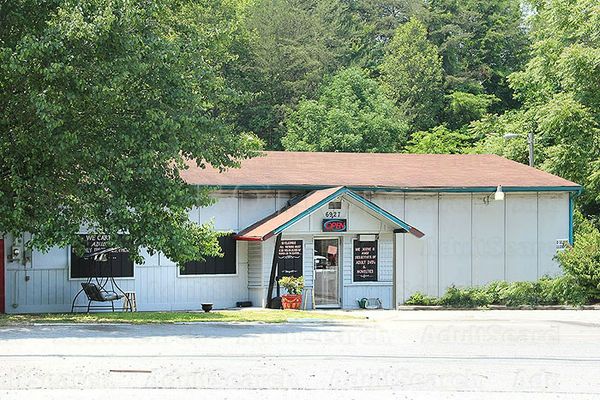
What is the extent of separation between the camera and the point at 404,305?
32.2 meters

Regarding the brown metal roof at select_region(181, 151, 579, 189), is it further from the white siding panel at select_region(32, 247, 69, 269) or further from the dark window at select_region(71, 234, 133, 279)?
the white siding panel at select_region(32, 247, 69, 269)

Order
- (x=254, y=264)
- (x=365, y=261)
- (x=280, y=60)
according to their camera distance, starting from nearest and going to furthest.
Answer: (x=254, y=264) → (x=365, y=261) → (x=280, y=60)

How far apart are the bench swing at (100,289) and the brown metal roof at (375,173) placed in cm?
347

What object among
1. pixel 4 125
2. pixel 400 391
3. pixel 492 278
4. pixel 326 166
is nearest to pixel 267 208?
pixel 326 166

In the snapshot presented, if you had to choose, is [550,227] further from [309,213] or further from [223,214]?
[223,214]

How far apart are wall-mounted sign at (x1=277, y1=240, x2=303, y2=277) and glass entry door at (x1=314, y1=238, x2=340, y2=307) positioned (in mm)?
564

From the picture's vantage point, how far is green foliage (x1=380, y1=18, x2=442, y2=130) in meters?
70.6

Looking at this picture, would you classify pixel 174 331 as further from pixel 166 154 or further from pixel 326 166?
pixel 326 166

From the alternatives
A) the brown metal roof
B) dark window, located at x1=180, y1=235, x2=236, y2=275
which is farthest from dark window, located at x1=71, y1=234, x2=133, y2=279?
the brown metal roof

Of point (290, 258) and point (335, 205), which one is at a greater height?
point (335, 205)

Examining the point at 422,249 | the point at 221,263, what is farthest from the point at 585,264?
the point at 221,263

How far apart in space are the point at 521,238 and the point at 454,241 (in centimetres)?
241

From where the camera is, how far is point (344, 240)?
3234 cm

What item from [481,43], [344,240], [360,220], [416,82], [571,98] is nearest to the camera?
[360,220]
